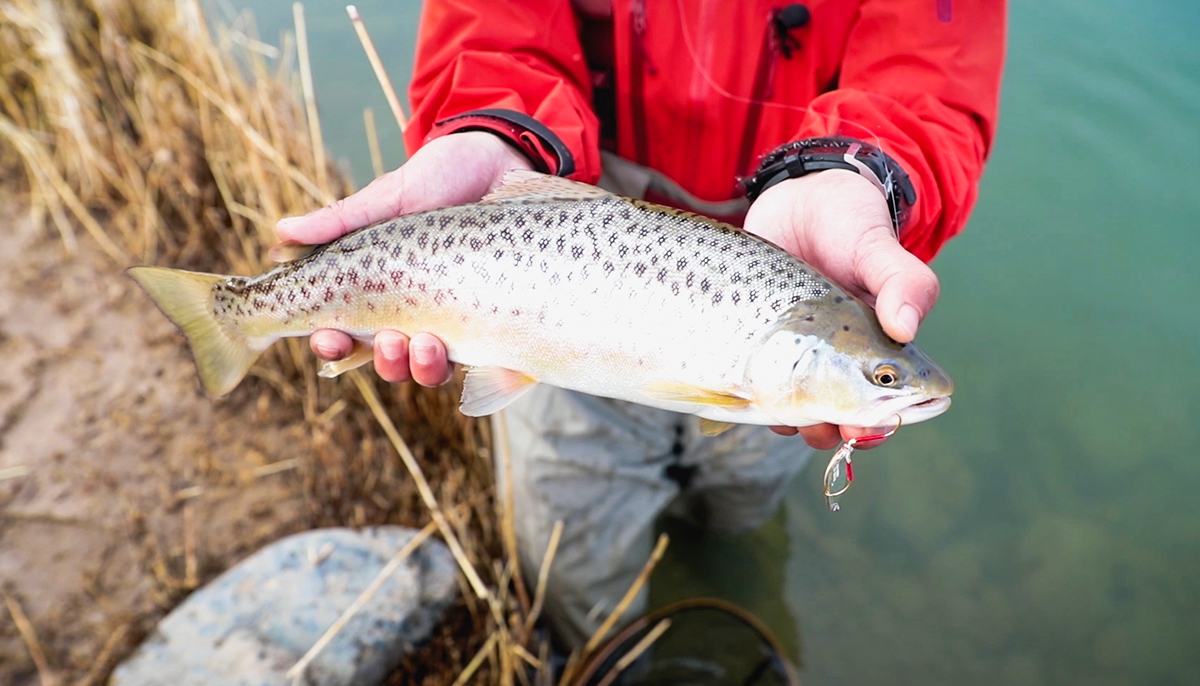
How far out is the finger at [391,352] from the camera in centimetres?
230

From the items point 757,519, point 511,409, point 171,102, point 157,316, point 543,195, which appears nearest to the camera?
point 543,195

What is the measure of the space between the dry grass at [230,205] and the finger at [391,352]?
1092 millimetres

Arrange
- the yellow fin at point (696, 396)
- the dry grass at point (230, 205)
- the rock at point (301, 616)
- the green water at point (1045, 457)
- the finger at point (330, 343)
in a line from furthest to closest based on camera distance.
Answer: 1. the green water at point (1045, 457)
2. the dry grass at point (230, 205)
3. the rock at point (301, 616)
4. the finger at point (330, 343)
5. the yellow fin at point (696, 396)

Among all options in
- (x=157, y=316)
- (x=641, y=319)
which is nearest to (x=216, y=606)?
(x=157, y=316)

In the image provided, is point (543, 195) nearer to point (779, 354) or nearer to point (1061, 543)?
point (779, 354)

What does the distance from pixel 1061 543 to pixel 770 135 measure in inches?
127

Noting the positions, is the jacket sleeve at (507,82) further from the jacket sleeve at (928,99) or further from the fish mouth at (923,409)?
the fish mouth at (923,409)

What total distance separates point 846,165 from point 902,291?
674mm

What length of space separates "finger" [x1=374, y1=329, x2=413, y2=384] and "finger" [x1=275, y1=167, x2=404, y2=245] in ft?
1.18

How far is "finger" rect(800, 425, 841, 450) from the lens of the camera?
213 centimetres

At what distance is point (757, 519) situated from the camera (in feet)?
13.8

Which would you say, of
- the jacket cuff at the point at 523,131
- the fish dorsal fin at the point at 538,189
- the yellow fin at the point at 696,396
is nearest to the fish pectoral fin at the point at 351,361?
the fish dorsal fin at the point at 538,189

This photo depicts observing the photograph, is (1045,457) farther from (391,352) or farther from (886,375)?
(391,352)

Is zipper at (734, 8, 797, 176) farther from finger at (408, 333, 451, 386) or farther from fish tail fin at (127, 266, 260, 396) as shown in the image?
fish tail fin at (127, 266, 260, 396)
